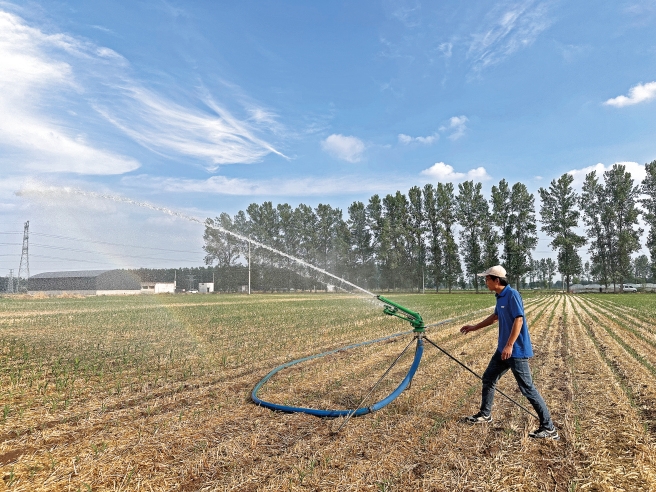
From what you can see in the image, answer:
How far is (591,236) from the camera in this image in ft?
220

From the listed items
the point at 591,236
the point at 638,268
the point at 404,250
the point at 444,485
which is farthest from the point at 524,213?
the point at 638,268

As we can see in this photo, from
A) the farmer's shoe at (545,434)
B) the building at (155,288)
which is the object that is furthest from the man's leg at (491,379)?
the building at (155,288)

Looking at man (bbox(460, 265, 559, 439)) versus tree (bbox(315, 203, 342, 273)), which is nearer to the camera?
man (bbox(460, 265, 559, 439))

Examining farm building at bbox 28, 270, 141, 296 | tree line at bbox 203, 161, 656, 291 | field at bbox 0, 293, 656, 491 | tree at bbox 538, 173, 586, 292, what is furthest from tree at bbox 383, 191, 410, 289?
field at bbox 0, 293, 656, 491

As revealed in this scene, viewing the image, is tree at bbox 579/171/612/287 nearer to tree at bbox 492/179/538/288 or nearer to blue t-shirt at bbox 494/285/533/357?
tree at bbox 492/179/538/288

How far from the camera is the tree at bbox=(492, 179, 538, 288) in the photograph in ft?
219

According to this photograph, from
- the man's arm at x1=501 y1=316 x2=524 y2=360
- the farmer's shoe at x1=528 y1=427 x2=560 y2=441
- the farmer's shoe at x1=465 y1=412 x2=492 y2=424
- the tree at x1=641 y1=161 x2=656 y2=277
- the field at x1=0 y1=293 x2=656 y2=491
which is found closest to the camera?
the field at x1=0 y1=293 x2=656 y2=491

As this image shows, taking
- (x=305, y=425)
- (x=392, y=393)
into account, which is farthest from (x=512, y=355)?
(x=305, y=425)

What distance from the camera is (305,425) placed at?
18.7 ft

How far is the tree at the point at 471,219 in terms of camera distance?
70.3 metres

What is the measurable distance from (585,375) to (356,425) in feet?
19.3

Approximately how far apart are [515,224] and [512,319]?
6957cm

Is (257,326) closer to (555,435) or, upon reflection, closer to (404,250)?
(555,435)

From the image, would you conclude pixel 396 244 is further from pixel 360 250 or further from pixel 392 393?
pixel 392 393
